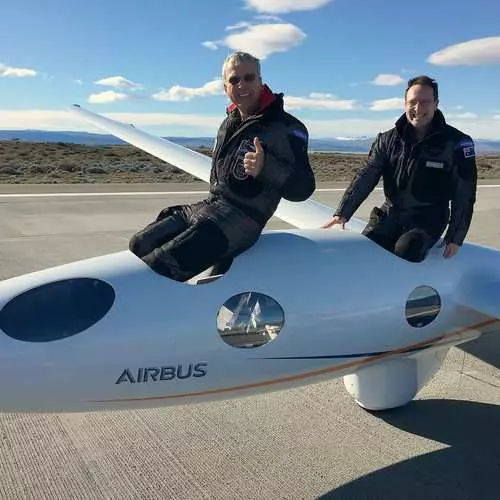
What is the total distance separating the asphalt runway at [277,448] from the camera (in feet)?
14.6

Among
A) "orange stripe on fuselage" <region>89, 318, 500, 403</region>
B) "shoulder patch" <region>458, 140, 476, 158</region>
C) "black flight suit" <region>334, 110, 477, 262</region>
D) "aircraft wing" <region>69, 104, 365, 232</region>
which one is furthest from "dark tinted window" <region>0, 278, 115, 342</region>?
"aircraft wing" <region>69, 104, 365, 232</region>

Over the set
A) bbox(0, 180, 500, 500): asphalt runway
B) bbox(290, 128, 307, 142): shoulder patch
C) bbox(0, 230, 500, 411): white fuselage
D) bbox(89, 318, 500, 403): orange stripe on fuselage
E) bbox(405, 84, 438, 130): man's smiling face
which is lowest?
bbox(0, 180, 500, 500): asphalt runway

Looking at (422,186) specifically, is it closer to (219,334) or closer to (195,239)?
(195,239)

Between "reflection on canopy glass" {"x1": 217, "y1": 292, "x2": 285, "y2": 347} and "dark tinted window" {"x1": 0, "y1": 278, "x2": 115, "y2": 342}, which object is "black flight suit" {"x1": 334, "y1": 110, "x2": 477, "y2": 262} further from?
"dark tinted window" {"x1": 0, "y1": 278, "x2": 115, "y2": 342}

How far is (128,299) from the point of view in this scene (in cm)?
401

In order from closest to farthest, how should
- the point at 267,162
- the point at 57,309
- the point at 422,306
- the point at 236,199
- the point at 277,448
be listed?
the point at 57,309, the point at 267,162, the point at 236,199, the point at 422,306, the point at 277,448

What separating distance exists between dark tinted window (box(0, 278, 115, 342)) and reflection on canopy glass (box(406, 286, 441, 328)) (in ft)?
7.84

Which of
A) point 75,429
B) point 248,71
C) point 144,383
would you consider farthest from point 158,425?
point 248,71

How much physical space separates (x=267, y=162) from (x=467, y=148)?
76.2 inches

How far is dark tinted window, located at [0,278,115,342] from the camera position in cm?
382

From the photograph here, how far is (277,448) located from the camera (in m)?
4.99

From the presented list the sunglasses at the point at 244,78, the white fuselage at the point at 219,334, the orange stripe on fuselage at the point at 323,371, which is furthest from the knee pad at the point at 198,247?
the sunglasses at the point at 244,78

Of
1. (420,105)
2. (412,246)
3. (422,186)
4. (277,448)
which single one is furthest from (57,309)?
(420,105)

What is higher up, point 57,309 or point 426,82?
point 426,82
